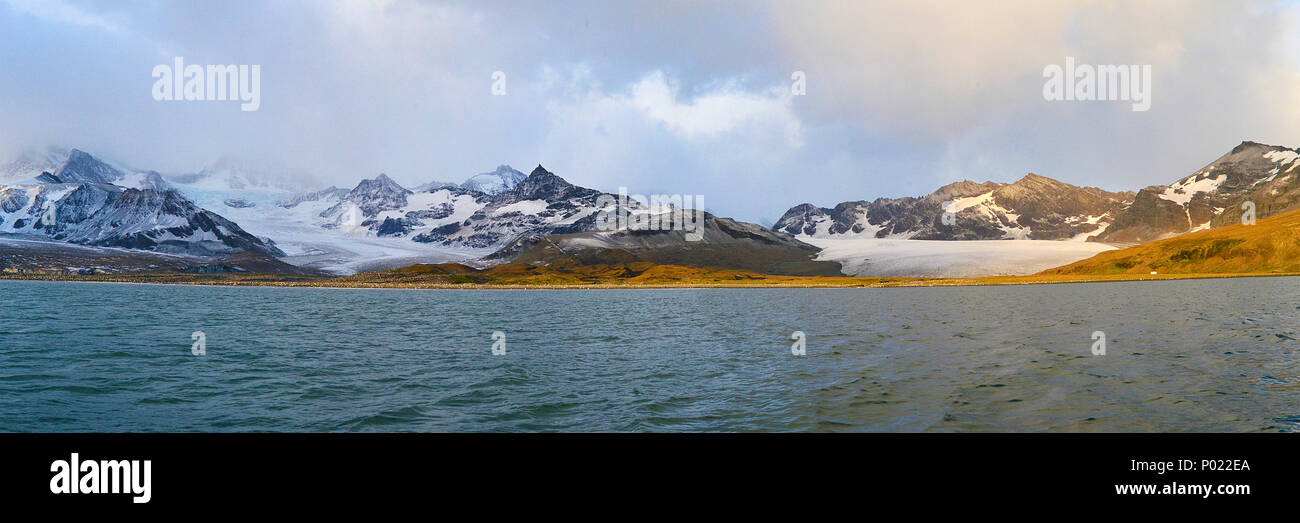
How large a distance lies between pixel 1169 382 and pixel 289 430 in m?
35.8

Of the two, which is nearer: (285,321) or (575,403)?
(575,403)
